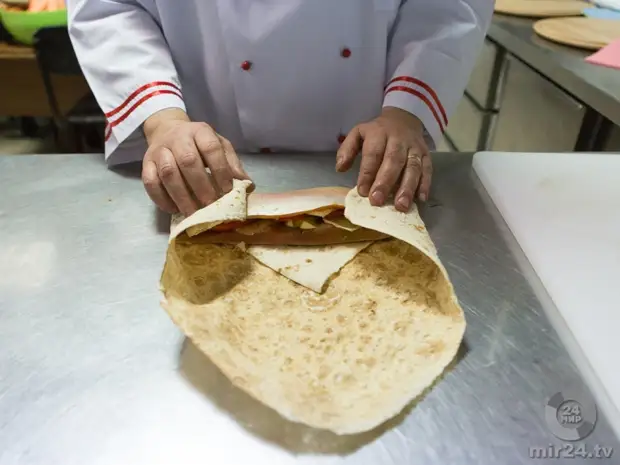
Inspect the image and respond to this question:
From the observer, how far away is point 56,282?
600 millimetres

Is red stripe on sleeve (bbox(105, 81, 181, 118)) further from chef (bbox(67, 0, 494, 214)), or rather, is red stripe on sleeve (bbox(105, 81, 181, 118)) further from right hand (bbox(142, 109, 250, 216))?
right hand (bbox(142, 109, 250, 216))

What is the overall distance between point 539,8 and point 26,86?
5.97 feet

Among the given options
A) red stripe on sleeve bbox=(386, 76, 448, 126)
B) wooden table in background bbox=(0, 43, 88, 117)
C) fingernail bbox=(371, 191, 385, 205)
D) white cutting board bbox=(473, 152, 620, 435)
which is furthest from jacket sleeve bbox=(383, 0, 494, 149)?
wooden table in background bbox=(0, 43, 88, 117)

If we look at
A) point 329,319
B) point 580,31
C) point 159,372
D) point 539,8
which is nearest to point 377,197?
point 329,319

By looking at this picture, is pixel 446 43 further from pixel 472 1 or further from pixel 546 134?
pixel 546 134

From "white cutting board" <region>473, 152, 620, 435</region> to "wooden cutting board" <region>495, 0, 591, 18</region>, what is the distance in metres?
0.95

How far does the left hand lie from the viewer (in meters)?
0.67

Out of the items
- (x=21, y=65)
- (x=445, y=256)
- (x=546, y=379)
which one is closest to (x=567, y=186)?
(x=445, y=256)

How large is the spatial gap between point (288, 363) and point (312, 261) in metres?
0.16

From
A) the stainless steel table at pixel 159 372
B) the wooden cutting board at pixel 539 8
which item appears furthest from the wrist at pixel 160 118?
the wooden cutting board at pixel 539 8

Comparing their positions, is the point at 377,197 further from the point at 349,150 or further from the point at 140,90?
the point at 140,90

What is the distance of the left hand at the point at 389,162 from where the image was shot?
0.67 metres

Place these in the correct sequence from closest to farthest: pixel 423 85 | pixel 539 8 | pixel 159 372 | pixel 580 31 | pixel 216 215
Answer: pixel 159 372 → pixel 216 215 → pixel 423 85 → pixel 580 31 → pixel 539 8

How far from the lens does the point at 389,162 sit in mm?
682
